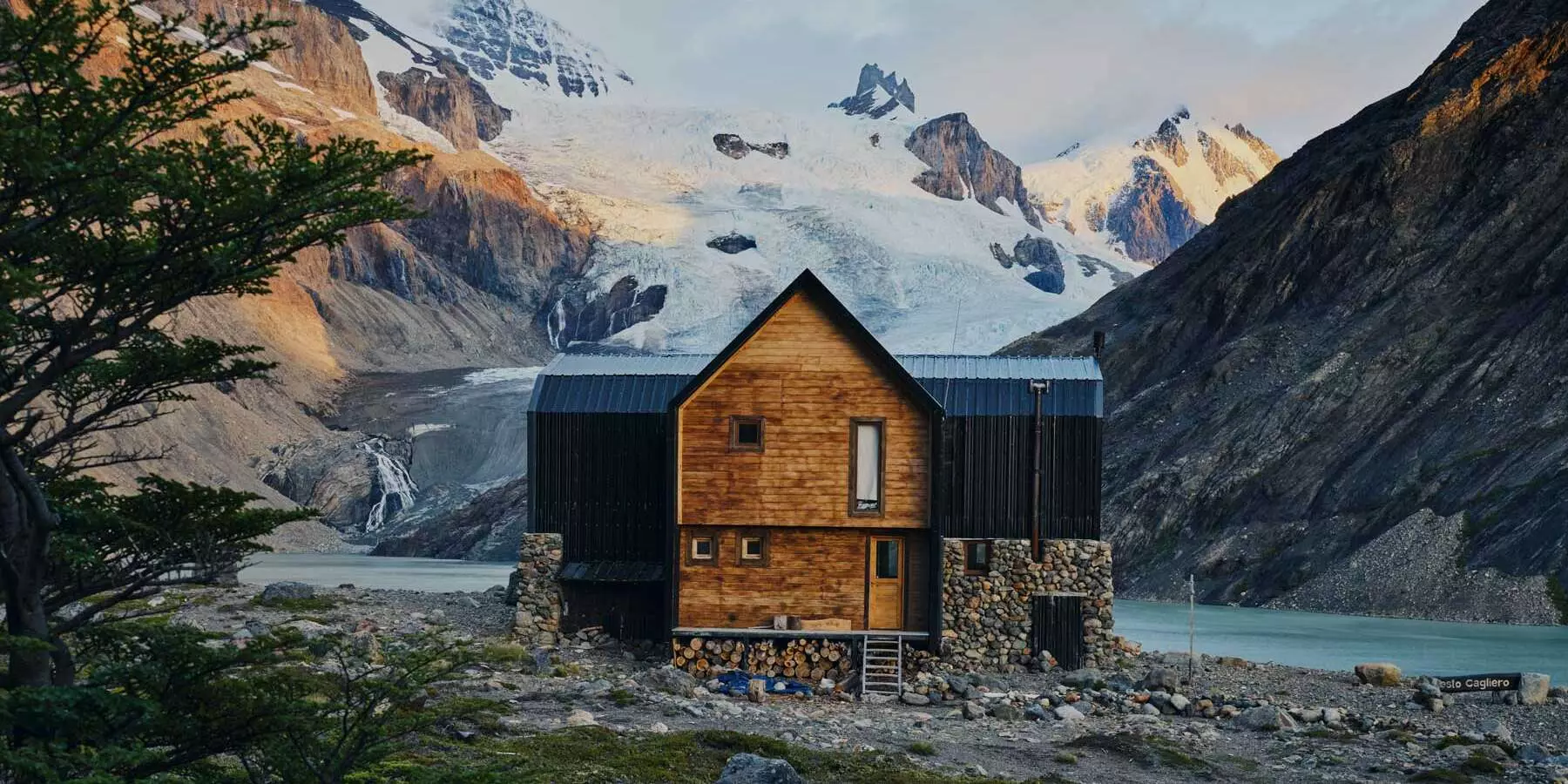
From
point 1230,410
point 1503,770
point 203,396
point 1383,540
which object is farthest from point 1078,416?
point 203,396

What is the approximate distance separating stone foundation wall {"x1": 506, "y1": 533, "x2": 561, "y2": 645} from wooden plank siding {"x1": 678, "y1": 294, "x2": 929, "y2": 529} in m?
4.16

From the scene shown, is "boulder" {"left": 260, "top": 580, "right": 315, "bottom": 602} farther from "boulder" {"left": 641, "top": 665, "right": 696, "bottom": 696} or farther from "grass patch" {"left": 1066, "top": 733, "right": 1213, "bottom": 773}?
"grass patch" {"left": 1066, "top": 733, "right": 1213, "bottom": 773}

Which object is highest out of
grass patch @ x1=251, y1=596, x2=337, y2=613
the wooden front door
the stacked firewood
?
the wooden front door

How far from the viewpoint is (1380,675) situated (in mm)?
36719

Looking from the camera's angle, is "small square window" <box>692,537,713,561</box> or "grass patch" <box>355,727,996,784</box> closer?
"grass patch" <box>355,727,996,784</box>

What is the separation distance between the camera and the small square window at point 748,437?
33375 millimetres

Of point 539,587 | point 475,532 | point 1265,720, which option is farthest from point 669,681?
point 475,532

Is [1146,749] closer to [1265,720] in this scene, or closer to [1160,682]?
[1265,720]

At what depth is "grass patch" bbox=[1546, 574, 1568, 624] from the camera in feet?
215

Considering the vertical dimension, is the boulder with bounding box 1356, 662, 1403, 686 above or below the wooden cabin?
below

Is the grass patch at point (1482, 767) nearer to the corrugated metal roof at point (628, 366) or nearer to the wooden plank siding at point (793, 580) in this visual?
the wooden plank siding at point (793, 580)

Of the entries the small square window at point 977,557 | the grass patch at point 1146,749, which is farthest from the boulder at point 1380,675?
the grass patch at point 1146,749

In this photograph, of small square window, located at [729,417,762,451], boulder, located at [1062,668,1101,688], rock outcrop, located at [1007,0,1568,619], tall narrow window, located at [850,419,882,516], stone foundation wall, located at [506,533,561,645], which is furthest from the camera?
rock outcrop, located at [1007,0,1568,619]

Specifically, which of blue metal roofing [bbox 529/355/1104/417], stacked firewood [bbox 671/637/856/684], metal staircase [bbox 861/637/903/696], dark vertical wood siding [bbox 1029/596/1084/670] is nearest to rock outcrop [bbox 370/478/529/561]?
blue metal roofing [bbox 529/355/1104/417]
